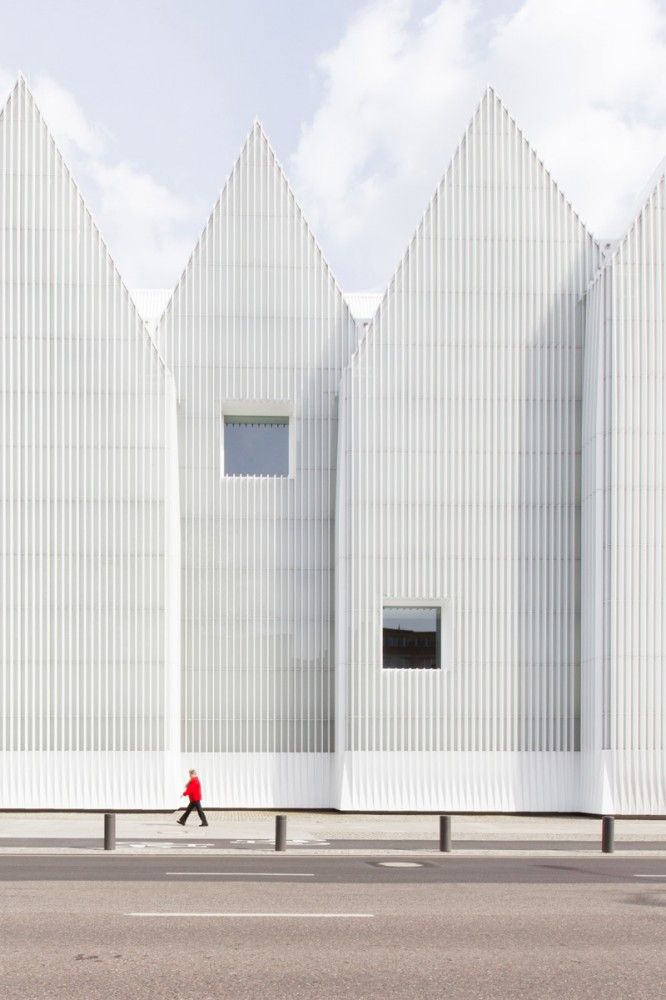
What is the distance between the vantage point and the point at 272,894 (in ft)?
49.3

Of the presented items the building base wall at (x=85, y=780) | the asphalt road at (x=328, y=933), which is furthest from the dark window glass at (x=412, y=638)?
the asphalt road at (x=328, y=933)

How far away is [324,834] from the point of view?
25547 mm

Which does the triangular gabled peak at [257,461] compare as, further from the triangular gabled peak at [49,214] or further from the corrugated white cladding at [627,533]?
the corrugated white cladding at [627,533]

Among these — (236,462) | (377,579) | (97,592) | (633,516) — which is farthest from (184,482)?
(633,516)

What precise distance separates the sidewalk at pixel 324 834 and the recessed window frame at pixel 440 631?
3718mm

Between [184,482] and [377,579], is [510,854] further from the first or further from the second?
[184,482]

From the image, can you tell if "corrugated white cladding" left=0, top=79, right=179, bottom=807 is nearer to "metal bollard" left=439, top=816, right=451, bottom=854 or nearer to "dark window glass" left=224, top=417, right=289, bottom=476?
"dark window glass" left=224, top=417, right=289, bottom=476

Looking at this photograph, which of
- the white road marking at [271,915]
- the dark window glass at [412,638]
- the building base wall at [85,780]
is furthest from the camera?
the dark window glass at [412,638]

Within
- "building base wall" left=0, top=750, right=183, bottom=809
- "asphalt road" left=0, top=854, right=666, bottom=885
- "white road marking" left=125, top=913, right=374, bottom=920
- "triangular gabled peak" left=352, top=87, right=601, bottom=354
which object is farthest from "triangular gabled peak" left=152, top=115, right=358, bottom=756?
"white road marking" left=125, top=913, right=374, bottom=920

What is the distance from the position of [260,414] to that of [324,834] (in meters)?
12.7

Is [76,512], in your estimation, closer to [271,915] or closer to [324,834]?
[324,834]

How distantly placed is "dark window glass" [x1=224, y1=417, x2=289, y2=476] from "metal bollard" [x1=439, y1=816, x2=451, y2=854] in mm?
14019

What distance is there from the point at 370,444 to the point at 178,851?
537 inches

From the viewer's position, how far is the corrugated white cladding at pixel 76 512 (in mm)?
31047
